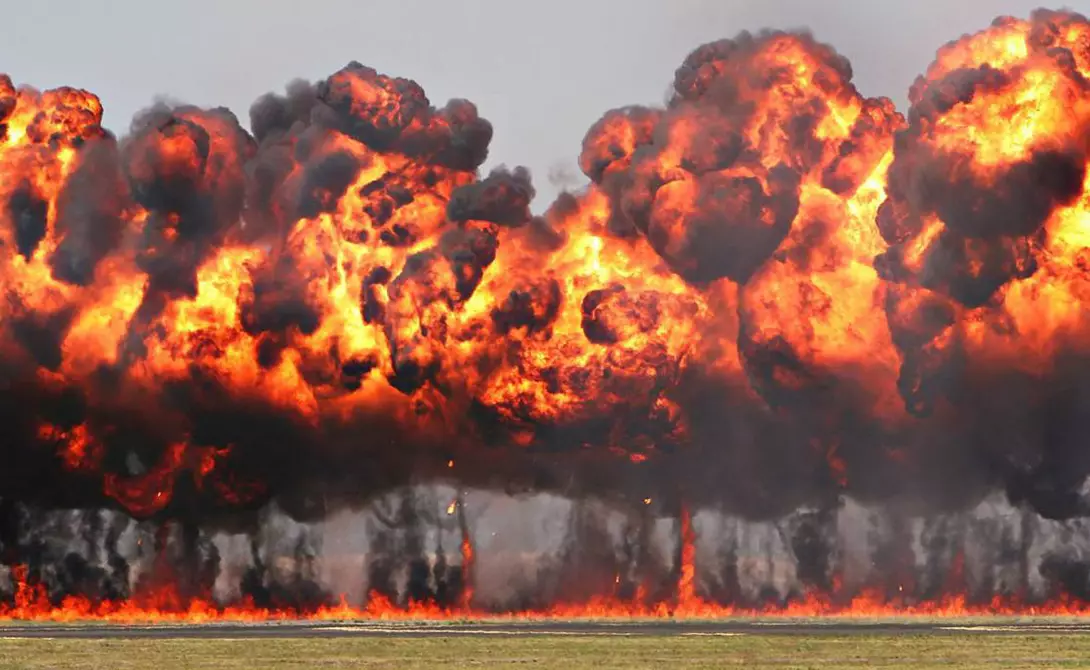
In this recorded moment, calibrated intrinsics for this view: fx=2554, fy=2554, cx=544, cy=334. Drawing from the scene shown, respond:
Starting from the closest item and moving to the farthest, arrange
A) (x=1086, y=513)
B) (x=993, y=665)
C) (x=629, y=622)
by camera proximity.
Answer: (x=993, y=665)
(x=629, y=622)
(x=1086, y=513)

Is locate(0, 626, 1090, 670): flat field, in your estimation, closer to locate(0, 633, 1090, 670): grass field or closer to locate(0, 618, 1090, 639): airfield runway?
locate(0, 633, 1090, 670): grass field

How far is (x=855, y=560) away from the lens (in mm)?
186250

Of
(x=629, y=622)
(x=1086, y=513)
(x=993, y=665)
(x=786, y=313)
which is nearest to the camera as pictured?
(x=993, y=665)

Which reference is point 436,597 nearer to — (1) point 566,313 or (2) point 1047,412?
(1) point 566,313

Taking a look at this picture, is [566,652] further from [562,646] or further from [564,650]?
[562,646]

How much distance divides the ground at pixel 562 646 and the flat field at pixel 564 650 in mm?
52

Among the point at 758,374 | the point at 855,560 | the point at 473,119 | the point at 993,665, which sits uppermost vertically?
the point at 473,119

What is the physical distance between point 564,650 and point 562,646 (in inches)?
118

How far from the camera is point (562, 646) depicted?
132 meters

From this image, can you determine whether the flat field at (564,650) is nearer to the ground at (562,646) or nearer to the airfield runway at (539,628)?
the ground at (562,646)

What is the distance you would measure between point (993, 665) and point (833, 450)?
60.2 m

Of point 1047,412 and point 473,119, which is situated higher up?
point 473,119

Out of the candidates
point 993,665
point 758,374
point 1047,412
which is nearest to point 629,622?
point 758,374

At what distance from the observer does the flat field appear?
119688 mm
